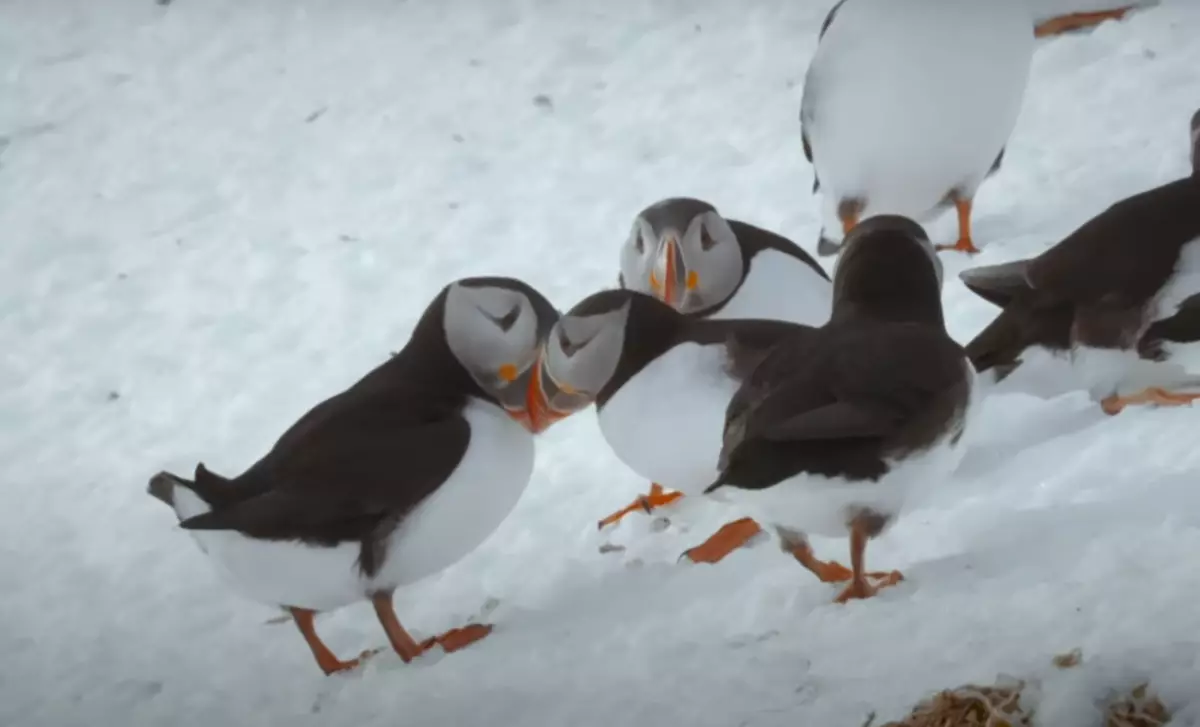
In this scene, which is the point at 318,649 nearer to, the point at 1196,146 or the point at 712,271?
the point at 712,271

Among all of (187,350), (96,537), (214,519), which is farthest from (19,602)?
(187,350)

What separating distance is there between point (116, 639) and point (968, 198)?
112cm

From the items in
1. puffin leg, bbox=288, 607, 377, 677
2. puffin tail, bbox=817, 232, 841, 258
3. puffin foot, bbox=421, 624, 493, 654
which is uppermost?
puffin tail, bbox=817, 232, 841, 258

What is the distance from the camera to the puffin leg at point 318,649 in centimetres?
A: 107

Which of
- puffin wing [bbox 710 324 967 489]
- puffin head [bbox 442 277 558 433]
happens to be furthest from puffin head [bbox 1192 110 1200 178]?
puffin head [bbox 442 277 558 433]

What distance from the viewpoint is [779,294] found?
4.11 ft

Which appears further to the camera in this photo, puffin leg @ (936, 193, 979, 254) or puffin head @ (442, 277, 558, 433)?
puffin leg @ (936, 193, 979, 254)

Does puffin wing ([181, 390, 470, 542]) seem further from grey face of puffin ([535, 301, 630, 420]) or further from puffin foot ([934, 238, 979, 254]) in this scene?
puffin foot ([934, 238, 979, 254])

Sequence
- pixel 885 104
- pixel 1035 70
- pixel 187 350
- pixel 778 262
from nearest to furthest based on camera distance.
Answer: pixel 778 262
pixel 885 104
pixel 187 350
pixel 1035 70

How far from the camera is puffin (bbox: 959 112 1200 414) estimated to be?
111 centimetres

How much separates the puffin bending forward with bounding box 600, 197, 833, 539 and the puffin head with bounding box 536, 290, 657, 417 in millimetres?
102

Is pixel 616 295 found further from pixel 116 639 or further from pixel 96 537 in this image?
pixel 96 537

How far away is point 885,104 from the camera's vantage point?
1.52 m

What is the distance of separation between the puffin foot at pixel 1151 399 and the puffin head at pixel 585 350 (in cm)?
48
